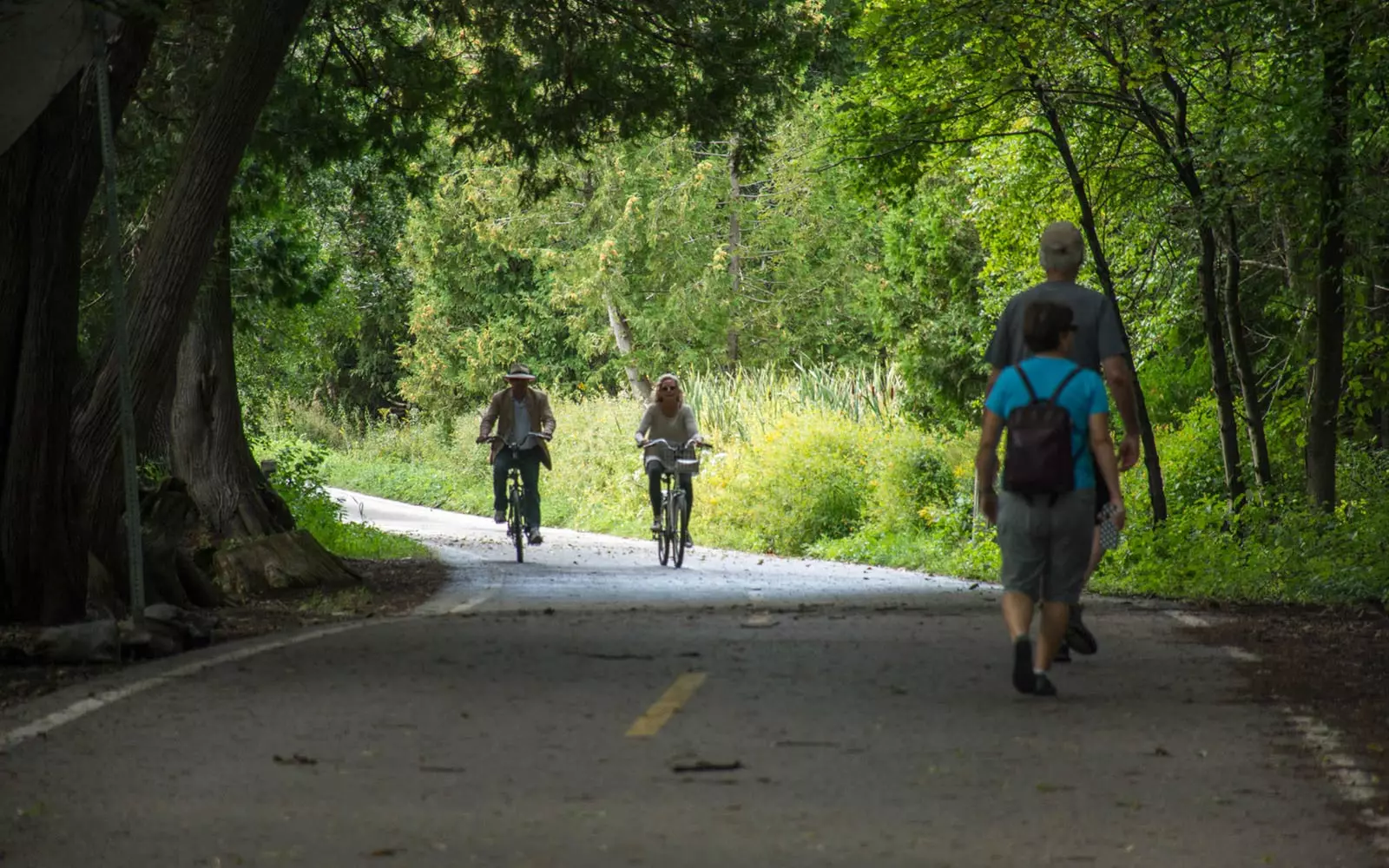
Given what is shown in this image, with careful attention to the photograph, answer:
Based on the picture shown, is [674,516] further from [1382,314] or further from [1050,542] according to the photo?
[1050,542]

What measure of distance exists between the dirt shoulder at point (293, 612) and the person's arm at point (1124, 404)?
16.3 ft

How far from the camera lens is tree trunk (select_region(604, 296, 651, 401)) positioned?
5356 cm

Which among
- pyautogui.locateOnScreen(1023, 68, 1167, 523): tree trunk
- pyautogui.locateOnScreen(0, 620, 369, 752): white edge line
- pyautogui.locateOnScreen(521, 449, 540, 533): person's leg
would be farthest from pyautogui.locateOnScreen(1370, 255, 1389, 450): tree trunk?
pyautogui.locateOnScreen(0, 620, 369, 752): white edge line

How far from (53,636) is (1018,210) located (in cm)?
1651

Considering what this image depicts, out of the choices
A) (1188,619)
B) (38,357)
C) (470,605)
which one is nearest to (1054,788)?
(1188,619)

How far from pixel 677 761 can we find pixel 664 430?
50.0 ft

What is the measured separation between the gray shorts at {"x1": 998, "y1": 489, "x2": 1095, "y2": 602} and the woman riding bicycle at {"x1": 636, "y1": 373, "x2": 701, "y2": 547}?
525 inches

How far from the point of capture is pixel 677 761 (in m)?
7.26

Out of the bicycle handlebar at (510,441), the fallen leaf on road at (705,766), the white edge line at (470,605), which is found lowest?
the fallen leaf on road at (705,766)

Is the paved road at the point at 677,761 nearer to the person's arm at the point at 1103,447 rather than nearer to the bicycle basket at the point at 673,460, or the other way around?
the person's arm at the point at 1103,447

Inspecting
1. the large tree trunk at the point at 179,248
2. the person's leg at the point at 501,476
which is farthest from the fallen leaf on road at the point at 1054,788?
the person's leg at the point at 501,476

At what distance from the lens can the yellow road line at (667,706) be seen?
Result: 314 inches

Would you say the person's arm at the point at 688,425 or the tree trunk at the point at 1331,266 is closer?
the tree trunk at the point at 1331,266

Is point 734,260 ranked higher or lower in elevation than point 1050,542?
higher
